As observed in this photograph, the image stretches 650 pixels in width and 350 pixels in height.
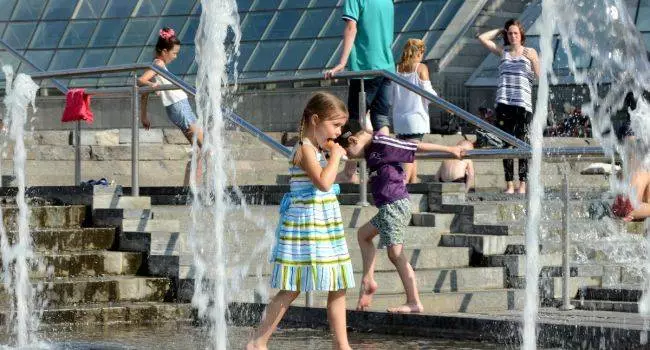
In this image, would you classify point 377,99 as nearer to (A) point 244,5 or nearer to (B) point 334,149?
(B) point 334,149

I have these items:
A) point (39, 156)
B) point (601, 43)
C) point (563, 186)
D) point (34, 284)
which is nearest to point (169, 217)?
point (34, 284)

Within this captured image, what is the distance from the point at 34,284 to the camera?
11.9 metres

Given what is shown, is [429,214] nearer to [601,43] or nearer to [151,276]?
[151,276]

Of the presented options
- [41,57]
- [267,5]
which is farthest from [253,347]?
[41,57]

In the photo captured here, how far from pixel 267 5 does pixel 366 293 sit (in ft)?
90.5

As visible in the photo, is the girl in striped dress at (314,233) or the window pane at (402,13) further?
the window pane at (402,13)

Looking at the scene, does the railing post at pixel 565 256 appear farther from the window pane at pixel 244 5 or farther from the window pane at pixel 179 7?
the window pane at pixel 179 7

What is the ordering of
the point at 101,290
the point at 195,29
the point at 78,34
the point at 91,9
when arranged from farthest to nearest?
the point at 91,9 → the point at 78,34 → the point at 195,29 → the point at 101,290

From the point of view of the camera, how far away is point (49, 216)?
42.8ft

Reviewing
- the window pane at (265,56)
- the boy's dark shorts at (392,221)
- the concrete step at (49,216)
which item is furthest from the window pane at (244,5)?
the boy's dark shorts at (392,221)

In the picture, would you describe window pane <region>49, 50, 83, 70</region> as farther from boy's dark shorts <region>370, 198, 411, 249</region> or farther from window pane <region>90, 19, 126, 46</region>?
boy's dark shorts <region>370, 198, 411, 249</region>

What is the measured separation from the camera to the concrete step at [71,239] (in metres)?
12.6

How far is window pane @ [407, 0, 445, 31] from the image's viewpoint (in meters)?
35.8

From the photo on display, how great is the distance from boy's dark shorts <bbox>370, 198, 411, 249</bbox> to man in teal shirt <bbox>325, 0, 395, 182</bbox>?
223 cm
